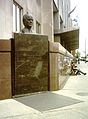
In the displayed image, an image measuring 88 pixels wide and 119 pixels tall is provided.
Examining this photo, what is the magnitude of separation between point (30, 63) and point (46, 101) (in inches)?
66.1

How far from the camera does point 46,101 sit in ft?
24.5

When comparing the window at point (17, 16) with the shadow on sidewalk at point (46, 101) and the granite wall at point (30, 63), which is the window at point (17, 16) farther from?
the shadow on sidewalk at point (46, 101)

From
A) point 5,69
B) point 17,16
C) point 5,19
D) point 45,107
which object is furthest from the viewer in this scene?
point 17,16

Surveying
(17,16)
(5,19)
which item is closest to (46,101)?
(5,19)

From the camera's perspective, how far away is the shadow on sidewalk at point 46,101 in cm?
678

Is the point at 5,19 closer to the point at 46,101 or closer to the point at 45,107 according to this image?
the point at 46,101

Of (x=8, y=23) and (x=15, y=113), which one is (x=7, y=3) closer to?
(x=8, y=23)

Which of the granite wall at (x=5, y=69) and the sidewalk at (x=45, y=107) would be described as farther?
the granite wall at (x=5, y=69)

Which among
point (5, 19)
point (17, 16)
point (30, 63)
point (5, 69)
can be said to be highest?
point (17, 16)

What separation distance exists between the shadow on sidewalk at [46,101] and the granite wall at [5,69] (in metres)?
0.44

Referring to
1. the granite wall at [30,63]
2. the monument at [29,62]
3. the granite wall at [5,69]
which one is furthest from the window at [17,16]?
the granite wall at [5,69]

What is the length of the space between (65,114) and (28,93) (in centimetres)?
277

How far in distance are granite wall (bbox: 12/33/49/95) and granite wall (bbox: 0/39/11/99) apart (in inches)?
8.8

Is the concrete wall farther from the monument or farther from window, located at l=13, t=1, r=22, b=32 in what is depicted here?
the monument
